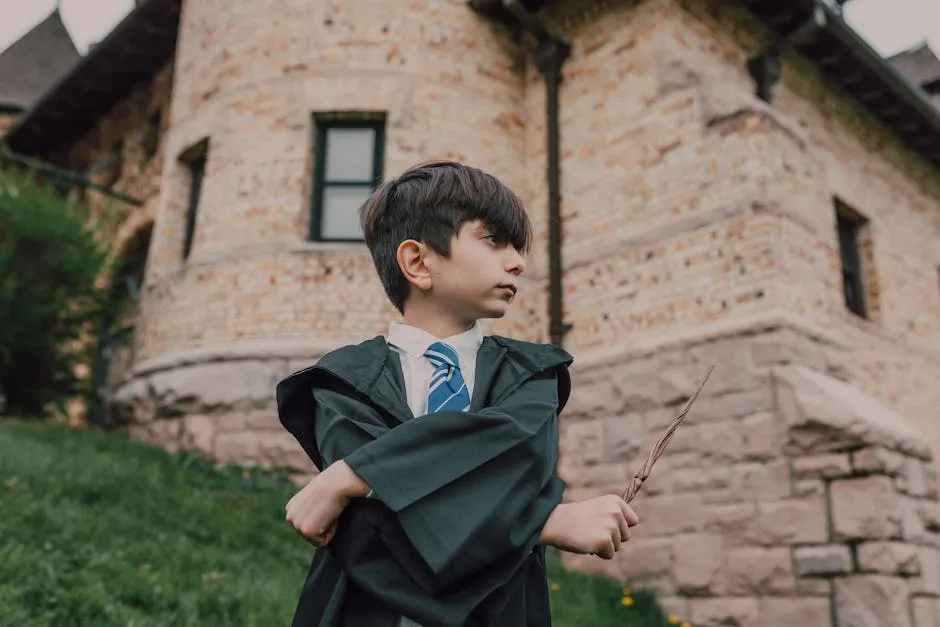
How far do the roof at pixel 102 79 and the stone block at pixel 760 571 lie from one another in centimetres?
961

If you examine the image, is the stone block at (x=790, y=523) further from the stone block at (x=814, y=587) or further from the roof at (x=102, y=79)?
the roof at (x=102, y=79)

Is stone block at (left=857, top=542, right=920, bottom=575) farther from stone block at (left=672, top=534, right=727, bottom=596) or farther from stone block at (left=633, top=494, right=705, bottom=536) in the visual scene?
stone block at (left=633, top=494, right=705, bottom=536)

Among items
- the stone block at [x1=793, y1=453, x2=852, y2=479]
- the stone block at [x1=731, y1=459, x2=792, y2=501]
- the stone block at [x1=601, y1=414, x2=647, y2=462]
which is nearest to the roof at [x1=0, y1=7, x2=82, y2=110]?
the stone block at [x1=601, y1=414, x2=647, y2=462]

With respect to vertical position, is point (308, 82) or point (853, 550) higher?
point (308, 82)

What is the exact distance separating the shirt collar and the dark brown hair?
0.37 ft

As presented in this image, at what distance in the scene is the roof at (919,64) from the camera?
47.8ft

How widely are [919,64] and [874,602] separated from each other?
42.8 ft

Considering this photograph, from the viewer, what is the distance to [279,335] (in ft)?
26.1

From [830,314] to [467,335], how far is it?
6482 mm

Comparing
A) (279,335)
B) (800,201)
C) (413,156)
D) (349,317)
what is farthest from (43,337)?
(800,201)

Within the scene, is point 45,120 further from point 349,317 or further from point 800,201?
point 800,201

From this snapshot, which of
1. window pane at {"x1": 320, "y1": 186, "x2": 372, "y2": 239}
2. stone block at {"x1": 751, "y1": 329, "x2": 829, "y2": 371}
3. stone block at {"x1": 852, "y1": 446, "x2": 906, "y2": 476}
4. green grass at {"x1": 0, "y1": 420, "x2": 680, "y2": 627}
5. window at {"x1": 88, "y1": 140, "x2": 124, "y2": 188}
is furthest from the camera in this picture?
window at {"x1": 88, "y1": 140, "x2": 124, "y2": 188}

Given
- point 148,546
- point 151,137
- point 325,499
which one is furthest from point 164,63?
point 325,499

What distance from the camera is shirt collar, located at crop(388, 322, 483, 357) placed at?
1843 mm
